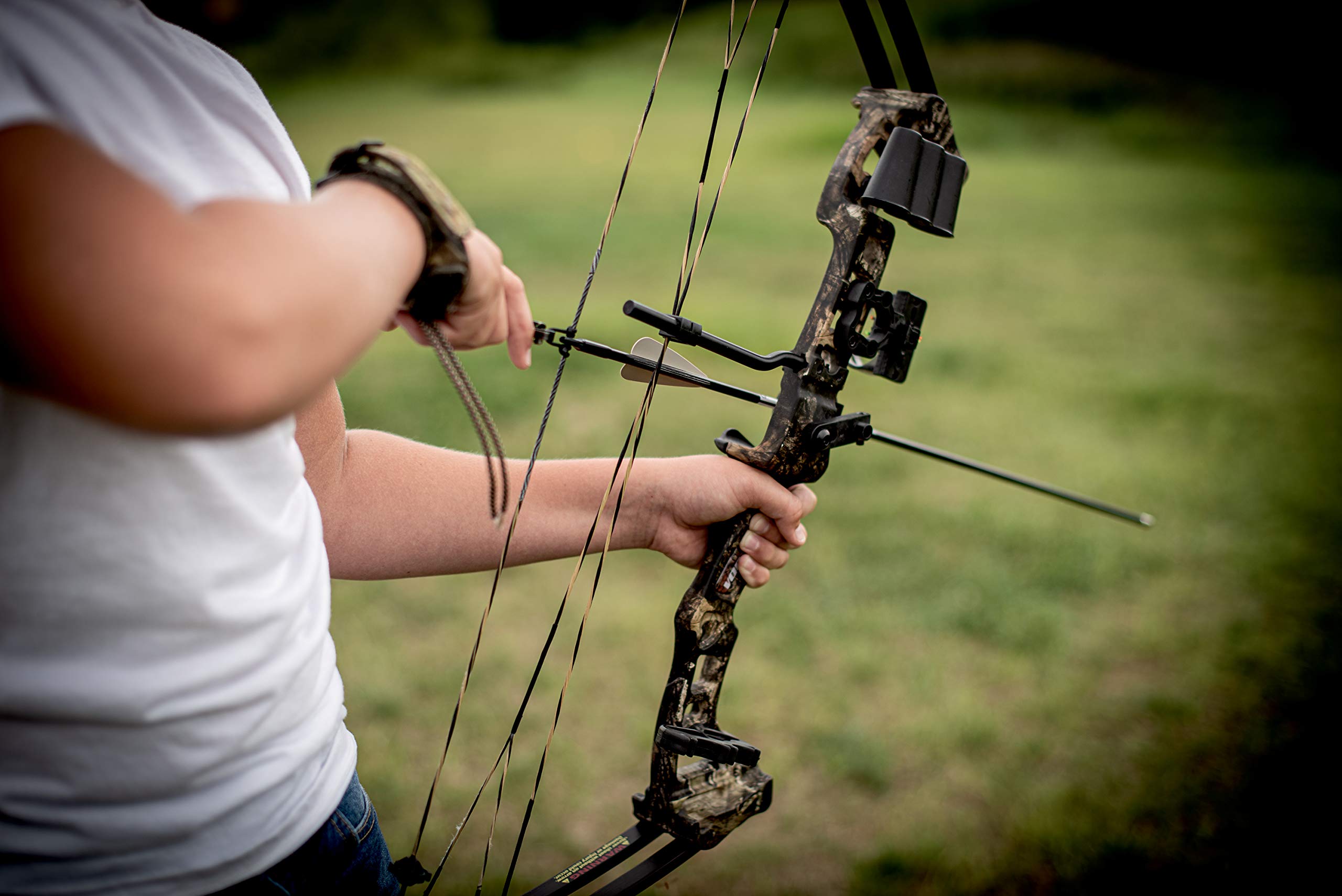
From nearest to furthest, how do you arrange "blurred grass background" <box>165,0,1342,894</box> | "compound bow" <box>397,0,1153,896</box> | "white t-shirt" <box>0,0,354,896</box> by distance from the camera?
1. "white t-shirt" <box>0,0,354,896</box>
2. "compound bow" <box>397,0,1153,896</box>
3. "blurred grass background" <box>165,0,1342,894</box>

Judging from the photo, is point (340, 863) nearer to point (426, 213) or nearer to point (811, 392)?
point (426, 213)

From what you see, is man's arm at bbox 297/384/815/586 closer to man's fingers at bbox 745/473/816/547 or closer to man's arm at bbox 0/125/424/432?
man's fingers at bbox 745/473/816/547

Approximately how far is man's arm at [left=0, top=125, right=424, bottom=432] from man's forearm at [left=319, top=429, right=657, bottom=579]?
53cm

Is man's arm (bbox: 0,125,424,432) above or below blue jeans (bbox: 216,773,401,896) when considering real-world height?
above

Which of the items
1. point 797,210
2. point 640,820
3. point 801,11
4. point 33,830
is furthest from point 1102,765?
point 801,11

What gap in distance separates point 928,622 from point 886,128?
2.72m

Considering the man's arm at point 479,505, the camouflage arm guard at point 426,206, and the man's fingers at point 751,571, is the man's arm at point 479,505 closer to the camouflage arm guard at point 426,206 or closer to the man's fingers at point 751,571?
the man's fingers at point 751,571

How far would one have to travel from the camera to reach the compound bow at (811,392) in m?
→ 1.23

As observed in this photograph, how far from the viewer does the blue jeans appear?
85 cm

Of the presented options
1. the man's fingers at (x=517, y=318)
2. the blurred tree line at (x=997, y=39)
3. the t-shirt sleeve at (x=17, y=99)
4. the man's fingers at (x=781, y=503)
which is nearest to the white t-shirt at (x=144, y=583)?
the t-shirt sleeve at (x=17, y=99)

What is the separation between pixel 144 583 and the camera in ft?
2.13

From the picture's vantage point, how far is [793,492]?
4.23ft

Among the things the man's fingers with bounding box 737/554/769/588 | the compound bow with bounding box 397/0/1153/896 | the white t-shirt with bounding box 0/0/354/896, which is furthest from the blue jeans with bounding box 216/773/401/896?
the man's fingers with bounding box 737/554/769/588

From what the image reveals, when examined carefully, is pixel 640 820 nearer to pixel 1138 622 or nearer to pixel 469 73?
pixel 1138 622
